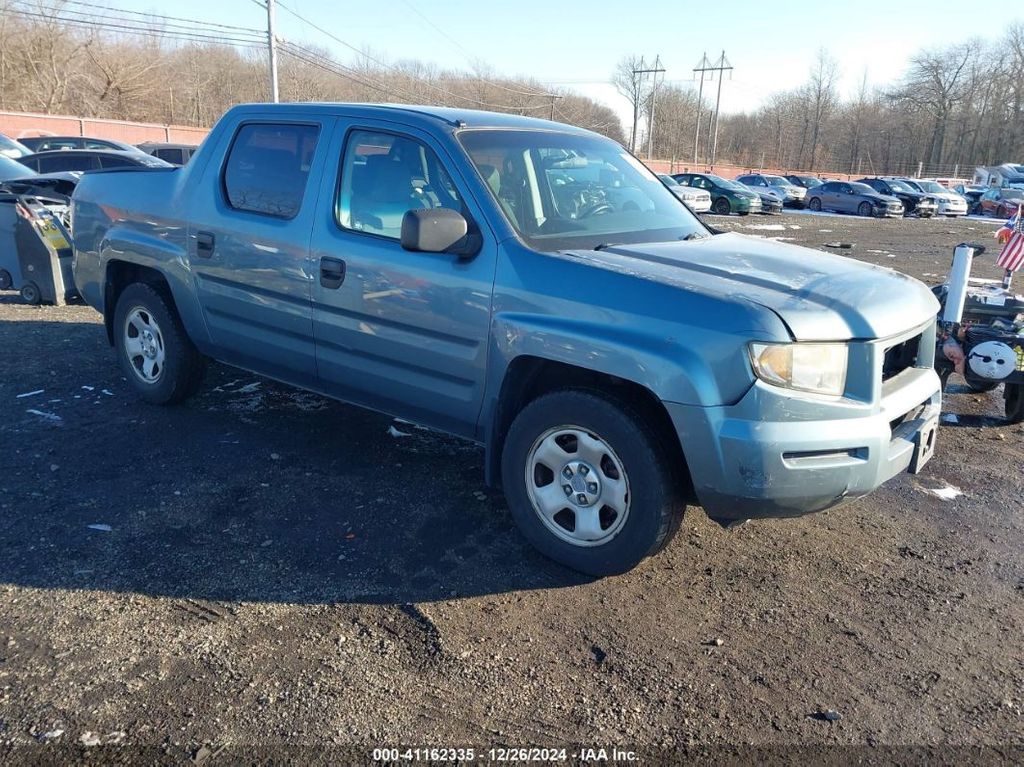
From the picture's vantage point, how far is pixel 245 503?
4113 mm

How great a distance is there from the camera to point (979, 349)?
5.58 metres

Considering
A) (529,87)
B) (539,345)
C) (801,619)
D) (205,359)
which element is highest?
(529,87)

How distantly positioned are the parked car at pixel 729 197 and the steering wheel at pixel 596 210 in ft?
83.9

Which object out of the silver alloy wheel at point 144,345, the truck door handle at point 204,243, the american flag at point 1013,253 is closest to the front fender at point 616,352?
the truck door handle at point 204,243

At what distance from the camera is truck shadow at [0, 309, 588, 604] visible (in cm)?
342

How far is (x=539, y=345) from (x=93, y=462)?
9.35 ft

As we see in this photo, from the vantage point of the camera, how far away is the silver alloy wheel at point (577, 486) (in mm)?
3320

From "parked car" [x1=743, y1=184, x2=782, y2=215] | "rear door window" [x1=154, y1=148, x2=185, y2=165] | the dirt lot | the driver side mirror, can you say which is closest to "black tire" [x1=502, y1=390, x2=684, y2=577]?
the dirt lot

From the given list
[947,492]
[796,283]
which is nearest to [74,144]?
[796,283]

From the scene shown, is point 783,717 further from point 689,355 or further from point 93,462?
point 93,462

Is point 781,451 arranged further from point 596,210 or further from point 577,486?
point 596,210

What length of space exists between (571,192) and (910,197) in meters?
35.7

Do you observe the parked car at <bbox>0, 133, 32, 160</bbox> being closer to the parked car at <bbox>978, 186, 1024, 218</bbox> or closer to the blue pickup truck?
the blue pickup truck

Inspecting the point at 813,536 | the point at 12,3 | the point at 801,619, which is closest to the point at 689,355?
the point at 801,619
